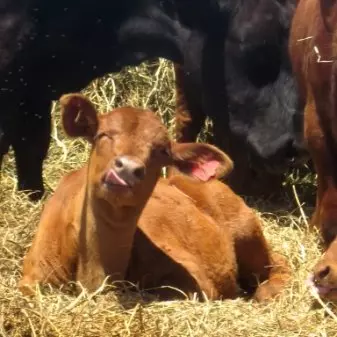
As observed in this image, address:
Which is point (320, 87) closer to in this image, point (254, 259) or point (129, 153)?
point (254, 259)

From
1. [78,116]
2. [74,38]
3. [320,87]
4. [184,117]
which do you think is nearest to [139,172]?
[78,116]

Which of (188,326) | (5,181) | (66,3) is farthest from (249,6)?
(188,326)

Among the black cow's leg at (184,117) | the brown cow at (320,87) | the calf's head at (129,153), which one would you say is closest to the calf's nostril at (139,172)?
the calf's head at (129,153)

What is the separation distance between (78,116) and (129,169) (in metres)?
0.44

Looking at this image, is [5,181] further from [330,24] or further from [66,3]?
[330,24]

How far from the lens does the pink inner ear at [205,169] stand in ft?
16.6

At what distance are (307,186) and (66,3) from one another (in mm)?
1847

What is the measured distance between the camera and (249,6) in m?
6.49

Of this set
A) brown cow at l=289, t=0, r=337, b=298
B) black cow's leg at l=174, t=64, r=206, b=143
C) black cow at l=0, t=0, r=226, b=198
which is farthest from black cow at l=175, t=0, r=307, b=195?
black cow's leg at l=174, t=64, r=206, b=143

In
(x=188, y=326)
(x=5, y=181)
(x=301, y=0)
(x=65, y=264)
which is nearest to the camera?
(x=188, y=326)

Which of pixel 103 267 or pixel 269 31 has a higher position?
pixel 269 31

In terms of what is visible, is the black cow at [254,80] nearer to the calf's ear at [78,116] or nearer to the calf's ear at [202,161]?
the calf's ear at [202,161]

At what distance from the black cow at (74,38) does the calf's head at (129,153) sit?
1.65 m

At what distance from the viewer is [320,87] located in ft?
18.4
